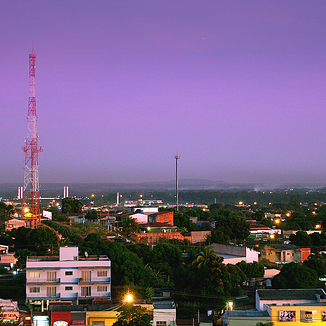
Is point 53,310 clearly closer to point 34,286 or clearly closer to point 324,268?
point 34,286

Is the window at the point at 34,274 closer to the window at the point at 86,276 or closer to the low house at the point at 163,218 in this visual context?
the window at the point at 86,276

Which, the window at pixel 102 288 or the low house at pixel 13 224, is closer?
the window at pixel 102 288

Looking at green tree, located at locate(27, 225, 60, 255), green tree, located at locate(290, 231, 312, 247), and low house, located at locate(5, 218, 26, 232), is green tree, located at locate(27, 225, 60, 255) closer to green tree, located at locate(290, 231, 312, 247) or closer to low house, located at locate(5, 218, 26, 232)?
low house, located at locate(5, 218, 26, 232)

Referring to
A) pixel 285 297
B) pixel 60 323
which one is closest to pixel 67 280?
pixel 60 323

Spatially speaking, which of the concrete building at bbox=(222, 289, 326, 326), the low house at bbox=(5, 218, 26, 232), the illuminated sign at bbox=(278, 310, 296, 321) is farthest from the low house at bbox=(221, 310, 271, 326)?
the low house at bbox=(5, 218, 26, 232)

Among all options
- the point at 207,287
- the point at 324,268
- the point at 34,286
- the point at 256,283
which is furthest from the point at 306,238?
the point at 34,286

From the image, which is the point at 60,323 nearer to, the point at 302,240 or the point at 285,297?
the point at 285,297

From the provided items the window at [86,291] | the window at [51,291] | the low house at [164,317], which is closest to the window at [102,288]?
the window at [86,291]

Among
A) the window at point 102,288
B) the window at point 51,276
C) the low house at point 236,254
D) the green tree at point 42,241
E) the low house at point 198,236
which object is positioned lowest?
the low house at point 198,236
